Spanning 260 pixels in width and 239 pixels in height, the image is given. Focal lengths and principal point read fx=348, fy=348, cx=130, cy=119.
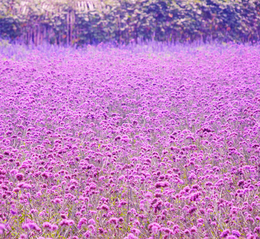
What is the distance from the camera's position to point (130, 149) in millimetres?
4293

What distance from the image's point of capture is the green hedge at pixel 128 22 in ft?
41.9

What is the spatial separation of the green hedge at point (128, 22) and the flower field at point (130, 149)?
232cm

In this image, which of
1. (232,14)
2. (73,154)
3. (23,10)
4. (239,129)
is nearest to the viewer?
(73,154)

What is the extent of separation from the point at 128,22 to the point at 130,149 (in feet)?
32.6

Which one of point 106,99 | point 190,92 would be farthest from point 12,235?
point 190,92

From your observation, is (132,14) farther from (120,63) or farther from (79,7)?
(120,63)

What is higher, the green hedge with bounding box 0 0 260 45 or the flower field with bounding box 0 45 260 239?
the green hedge with bounding box 0 0 260 45

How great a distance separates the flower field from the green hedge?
2.32m

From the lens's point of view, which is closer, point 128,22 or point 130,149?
point 130,149

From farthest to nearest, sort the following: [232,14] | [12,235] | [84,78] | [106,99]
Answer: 1. [232,14]
2. [84,78]
3. [106,99]
4. [12,235]

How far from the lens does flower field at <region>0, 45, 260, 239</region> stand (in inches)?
113

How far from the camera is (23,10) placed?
12758 millimetres

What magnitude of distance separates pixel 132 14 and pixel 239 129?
927 cm

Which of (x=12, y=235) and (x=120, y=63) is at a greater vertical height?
(x=120, y=63)
